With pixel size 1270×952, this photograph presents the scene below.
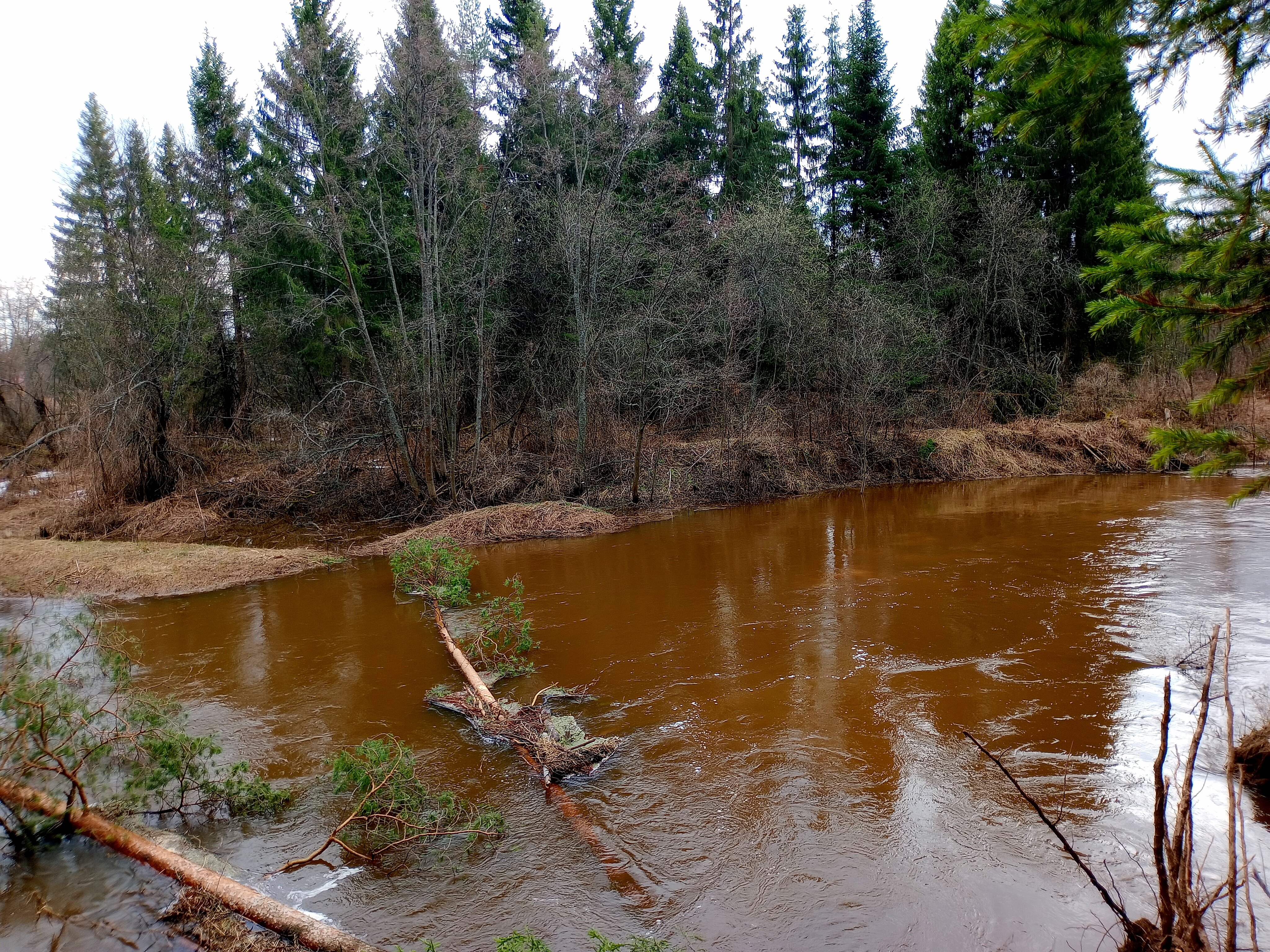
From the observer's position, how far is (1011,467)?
25.0 metres

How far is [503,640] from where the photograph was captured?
386 inches

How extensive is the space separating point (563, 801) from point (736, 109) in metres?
32.0

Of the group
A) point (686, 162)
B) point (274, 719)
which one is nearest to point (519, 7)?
point (686, 162)

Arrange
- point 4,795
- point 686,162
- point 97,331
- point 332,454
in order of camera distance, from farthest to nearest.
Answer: point 686,162
point 97,331
point 332,454
point 4,795

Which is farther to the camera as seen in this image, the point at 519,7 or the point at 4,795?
the point at 519,7

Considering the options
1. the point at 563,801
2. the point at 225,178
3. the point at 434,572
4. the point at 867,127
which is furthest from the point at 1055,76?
the point at 867,127

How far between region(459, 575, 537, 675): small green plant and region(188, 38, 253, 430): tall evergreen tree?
14.4 metres

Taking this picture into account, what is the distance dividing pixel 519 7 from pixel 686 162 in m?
8.22

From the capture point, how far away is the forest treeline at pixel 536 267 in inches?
741

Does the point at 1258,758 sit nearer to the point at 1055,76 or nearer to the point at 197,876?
the point at 1055,76

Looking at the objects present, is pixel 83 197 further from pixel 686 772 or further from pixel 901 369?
pixel 686 772

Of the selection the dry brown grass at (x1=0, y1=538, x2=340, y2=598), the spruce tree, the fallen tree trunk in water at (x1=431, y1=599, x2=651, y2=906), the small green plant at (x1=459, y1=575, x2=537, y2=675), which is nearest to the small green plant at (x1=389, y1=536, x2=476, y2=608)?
A: the small green plant at (x1=459, y1=575, x2=537, y2=675)

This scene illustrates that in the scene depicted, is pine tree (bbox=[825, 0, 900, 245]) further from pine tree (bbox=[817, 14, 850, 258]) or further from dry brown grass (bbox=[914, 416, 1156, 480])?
dry brown grass (bbox=[914, 416, 1156, 480])

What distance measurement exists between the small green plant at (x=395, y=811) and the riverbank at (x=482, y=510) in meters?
9.32
